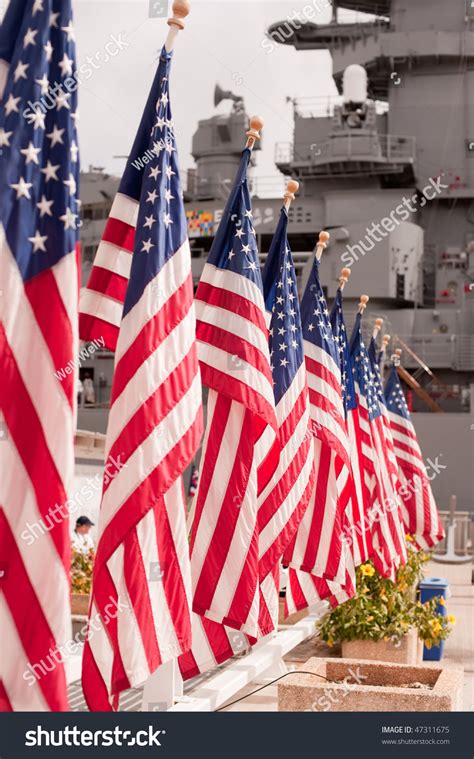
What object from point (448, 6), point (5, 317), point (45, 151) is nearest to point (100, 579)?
point (5, 317)

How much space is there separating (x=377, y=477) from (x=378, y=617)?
73.9 inches

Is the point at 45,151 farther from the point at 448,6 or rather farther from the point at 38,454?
the point at 448,6

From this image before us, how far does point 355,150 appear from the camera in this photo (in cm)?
3256

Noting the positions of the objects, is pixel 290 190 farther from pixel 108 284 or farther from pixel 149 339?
pixel 149 339

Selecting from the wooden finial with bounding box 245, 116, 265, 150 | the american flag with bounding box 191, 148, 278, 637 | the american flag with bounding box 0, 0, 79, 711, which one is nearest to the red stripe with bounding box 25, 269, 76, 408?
the american flag with bounding box 0, 0, 79, 711

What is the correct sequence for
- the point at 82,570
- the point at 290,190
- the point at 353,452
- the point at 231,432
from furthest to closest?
the point at 82,570 → the point at 353,452 → the point at 290,190 → the point at 231,432

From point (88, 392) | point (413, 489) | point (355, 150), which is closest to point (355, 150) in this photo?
point (355, 150)

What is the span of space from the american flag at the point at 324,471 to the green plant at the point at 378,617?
1013 millimetres

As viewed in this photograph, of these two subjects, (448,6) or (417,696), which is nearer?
(417,696)

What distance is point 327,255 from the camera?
1244 inches

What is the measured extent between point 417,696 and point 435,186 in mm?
27728

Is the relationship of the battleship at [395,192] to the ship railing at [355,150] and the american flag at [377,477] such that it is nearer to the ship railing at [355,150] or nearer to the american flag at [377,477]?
the ship railing at [355,150]

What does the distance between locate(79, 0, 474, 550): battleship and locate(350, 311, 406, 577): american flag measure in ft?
51.5

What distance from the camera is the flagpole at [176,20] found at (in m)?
5.57
